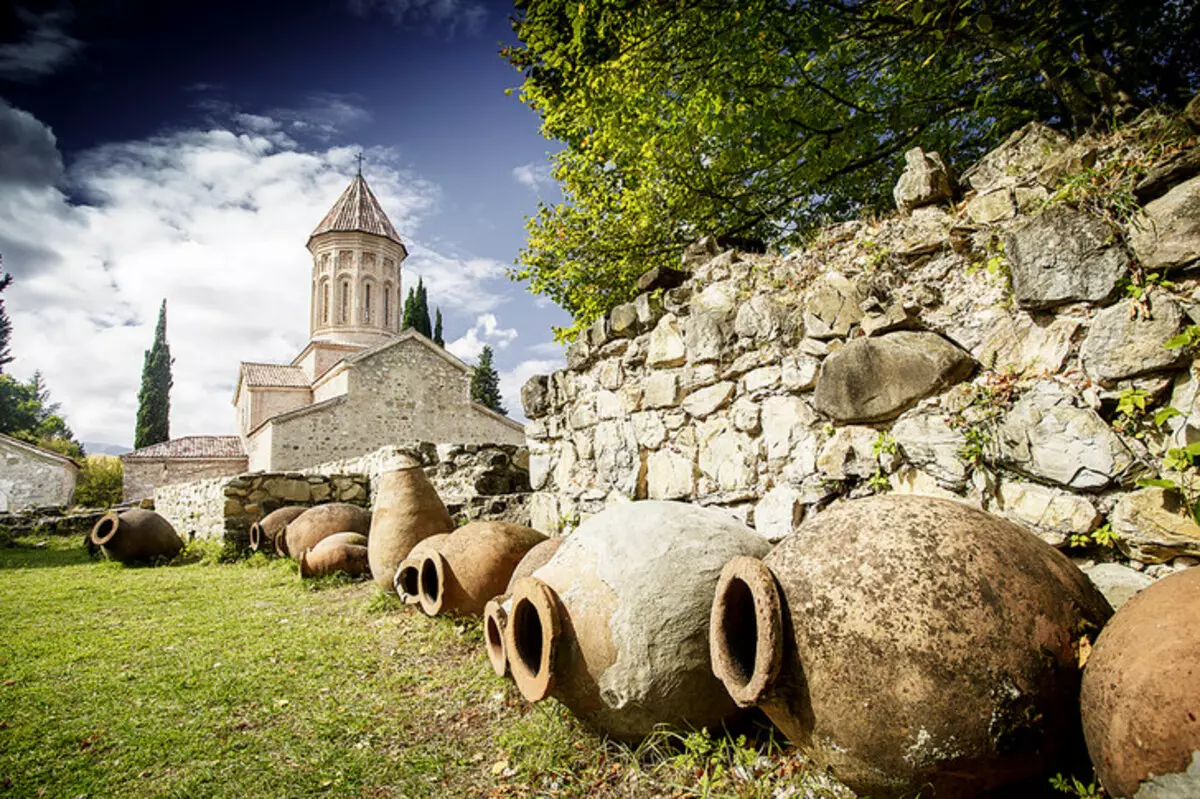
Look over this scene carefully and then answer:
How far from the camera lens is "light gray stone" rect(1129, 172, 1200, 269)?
210 cm

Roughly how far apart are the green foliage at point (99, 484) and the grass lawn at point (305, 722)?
80.7 ft

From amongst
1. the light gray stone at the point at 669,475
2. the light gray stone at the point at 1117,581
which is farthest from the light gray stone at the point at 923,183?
the light gray stone at the point at 669,475

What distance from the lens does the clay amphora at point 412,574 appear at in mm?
4164

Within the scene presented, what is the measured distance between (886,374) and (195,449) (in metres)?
27.3

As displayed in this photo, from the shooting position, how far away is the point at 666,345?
14.3 ft

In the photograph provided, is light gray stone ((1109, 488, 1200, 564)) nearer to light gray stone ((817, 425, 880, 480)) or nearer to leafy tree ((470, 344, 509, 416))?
light gray stone ((817, 425, 880, 480))

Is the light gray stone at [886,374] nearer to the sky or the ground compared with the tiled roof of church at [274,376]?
nearer to the ground

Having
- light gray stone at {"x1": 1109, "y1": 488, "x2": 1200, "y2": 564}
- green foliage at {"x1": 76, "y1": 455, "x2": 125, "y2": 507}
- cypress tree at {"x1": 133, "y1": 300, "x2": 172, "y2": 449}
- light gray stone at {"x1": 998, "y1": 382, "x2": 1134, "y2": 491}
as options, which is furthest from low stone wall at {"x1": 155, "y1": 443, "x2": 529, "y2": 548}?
cypress tree at {"x1": 133, "y1": 300, "x2": 172, "y2": 449}

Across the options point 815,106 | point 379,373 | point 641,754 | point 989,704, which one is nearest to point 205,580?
point 641,754

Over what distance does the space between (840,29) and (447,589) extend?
17.1 feet

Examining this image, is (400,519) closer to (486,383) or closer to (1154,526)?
(1154,526)

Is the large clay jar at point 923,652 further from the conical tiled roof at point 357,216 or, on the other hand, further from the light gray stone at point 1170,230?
the conical tiled roof at point 357,216

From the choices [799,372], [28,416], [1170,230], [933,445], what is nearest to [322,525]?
[799,372]

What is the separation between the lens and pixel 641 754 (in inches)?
89.0
